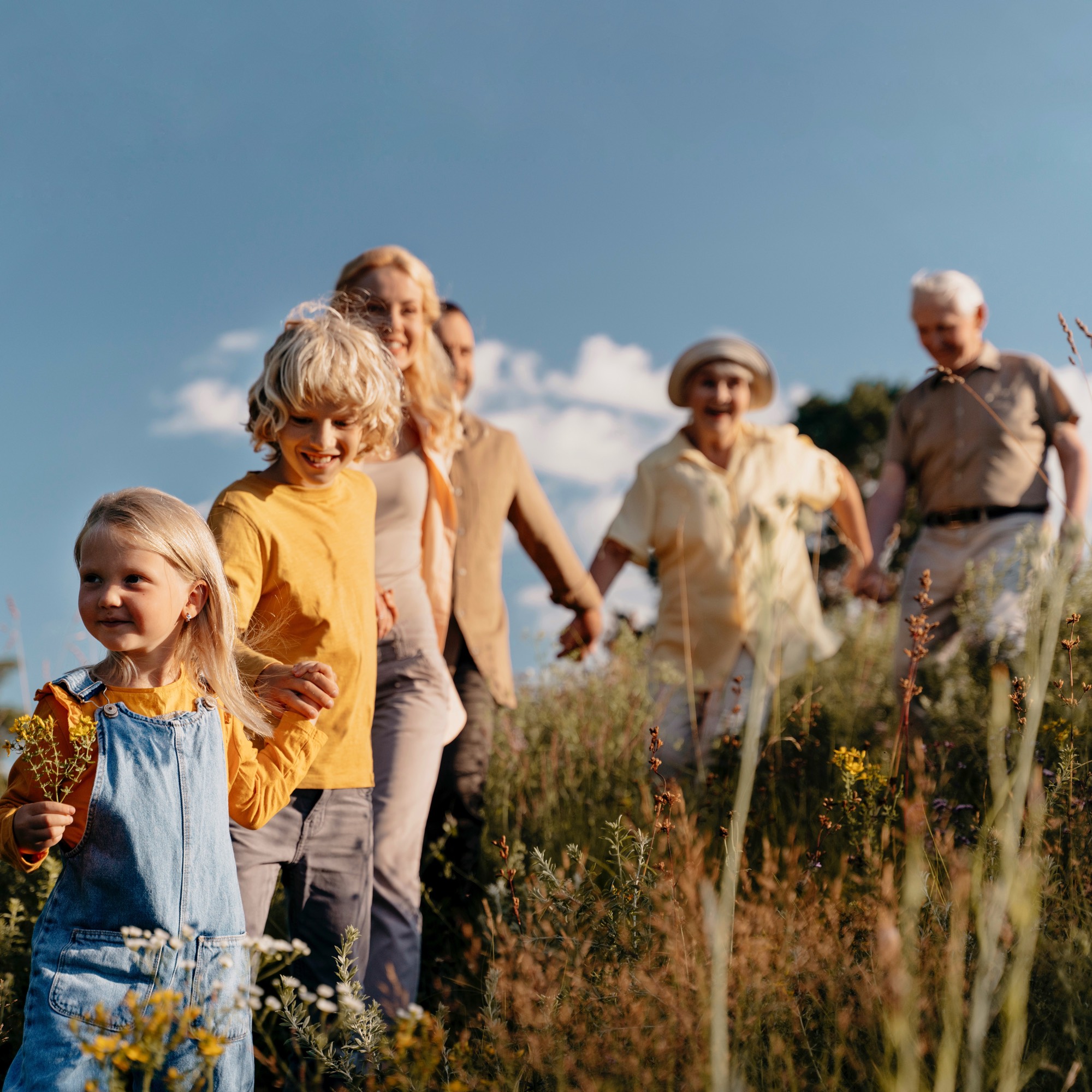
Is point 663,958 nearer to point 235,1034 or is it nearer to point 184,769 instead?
point 235,1034

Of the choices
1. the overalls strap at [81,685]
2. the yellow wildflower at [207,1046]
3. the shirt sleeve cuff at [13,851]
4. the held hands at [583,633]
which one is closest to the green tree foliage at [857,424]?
the held hands at [583,633]

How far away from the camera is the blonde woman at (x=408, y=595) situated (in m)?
2.79

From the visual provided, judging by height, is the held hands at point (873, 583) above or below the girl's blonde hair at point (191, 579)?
above

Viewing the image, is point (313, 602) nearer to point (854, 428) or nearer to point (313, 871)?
point (313, 871)

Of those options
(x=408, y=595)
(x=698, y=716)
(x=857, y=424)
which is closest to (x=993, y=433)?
(x=698, y=716)

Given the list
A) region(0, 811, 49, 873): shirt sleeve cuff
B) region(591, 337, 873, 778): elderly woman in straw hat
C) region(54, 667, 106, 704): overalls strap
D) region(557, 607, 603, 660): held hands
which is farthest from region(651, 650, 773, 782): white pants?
region(0, 811, 49, 873): shirt sleeve cuff

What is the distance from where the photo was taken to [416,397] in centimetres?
348

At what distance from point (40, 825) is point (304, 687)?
603mm

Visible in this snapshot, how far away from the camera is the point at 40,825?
1812mm

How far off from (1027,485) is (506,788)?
2.78 metres

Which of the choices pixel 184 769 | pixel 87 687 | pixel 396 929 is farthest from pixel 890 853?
pixel 87 687

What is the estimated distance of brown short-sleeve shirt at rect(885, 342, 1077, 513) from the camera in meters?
4.73

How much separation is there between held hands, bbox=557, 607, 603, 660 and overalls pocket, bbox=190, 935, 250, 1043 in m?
2.16

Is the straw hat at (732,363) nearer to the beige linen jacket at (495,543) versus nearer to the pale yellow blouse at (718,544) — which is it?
the pale yellow blouse at (718,544)
